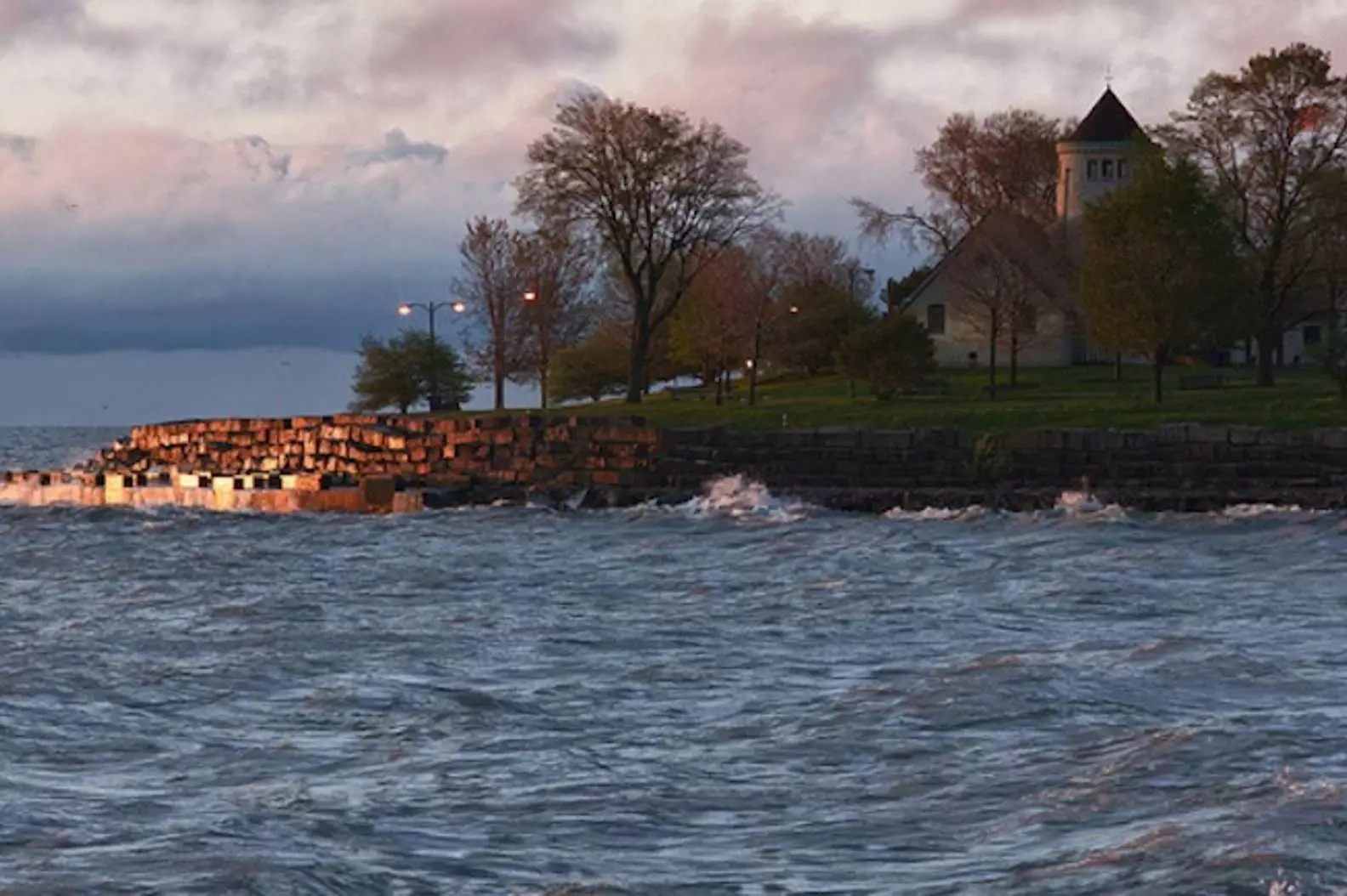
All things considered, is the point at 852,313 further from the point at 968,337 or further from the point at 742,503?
the point at 742,503

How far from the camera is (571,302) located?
8831 cm

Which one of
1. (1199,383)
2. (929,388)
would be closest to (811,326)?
(929,388)

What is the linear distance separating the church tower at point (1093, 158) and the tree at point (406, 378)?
26451 millimetres

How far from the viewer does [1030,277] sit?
79812 millimetres

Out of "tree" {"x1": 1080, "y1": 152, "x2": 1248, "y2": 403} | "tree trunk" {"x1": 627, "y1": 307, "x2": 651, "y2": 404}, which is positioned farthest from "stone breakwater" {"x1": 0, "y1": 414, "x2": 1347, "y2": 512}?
"tree trunk" {"x1": 627, "y1": 307, "x2": 651, "y2": 404}

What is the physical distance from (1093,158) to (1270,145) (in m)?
19.8

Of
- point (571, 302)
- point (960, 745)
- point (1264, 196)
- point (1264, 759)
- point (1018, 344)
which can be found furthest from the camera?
point (571, 302)

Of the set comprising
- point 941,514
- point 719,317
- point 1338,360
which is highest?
point 719,317

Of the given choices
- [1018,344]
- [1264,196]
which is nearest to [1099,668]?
[1264,196]

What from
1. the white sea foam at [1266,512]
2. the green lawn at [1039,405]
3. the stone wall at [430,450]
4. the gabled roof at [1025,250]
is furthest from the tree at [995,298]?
the white sea foam at [1266,512]

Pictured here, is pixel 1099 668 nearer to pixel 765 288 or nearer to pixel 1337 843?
pixel 1337 843

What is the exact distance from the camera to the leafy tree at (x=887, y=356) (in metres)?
65.6

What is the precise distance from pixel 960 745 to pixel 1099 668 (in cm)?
368

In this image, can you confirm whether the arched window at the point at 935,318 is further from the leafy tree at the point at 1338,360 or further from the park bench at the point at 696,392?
the leafy tree at the point at 1338,360
